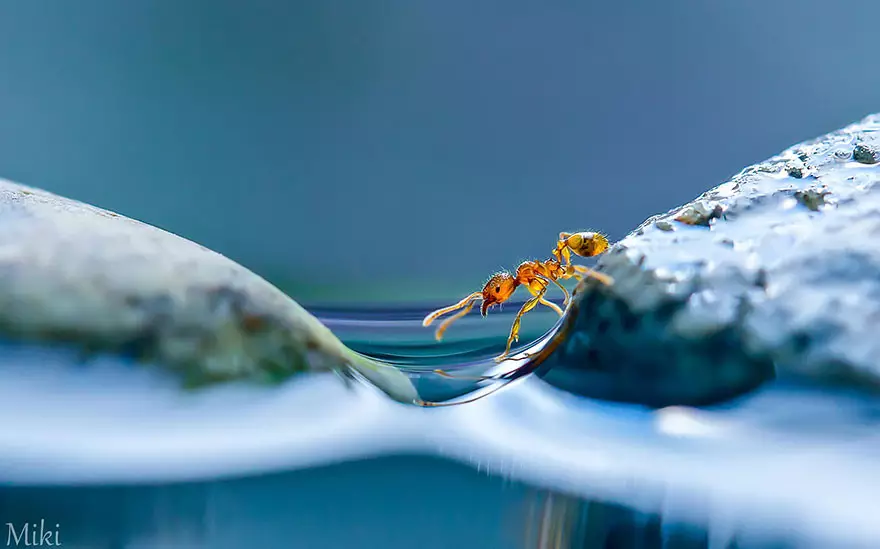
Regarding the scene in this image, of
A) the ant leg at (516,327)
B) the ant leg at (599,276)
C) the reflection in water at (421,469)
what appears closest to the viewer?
the reflection in water at (421,469)

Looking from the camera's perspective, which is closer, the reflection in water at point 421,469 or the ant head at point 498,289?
the reflection in water at point 421,469

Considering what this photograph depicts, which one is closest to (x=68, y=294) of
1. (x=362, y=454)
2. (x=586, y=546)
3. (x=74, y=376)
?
(x=74, y=376)

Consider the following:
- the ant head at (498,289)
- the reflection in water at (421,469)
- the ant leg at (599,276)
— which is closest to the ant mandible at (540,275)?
the ant head at (498,289)

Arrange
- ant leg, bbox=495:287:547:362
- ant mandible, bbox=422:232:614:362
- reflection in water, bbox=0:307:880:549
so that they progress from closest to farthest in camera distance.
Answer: reflection in water, bbox=0:307:880:549, ant leg, bbox=495:287:547:362, ant mandible, bbox=422:232:614:362

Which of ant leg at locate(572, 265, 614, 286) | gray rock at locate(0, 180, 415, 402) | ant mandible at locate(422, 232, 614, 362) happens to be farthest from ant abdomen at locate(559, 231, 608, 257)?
gray rock at locate(0, 180, 415, 402)

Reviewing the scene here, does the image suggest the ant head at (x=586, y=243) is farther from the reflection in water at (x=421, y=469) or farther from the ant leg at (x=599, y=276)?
the reflection in water at (x=421, y=469)

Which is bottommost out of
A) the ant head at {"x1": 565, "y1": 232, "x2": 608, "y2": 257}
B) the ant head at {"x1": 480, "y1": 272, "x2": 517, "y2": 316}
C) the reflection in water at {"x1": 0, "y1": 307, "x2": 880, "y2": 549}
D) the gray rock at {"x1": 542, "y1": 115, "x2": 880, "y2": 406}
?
the reflection in water at {"x1": 0, "y1": 307, "x2": 880, "y2": 549}

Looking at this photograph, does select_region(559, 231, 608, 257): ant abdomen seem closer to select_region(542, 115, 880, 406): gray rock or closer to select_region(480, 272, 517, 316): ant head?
select_region(480, 272, 517, 316): ant head

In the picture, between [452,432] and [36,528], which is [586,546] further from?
[36,528]
